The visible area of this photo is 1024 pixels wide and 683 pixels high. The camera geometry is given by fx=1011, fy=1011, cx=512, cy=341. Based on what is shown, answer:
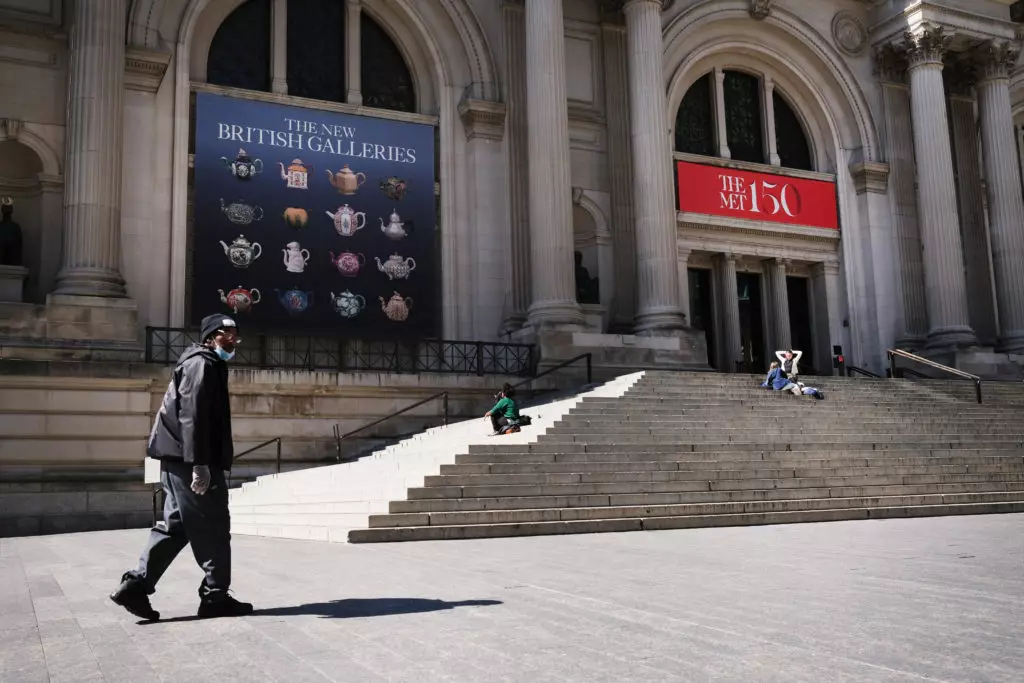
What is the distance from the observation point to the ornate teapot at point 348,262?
917 inches

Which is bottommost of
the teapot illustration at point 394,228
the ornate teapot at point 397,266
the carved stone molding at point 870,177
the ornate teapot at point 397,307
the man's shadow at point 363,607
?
the man's shadow at point 363,607

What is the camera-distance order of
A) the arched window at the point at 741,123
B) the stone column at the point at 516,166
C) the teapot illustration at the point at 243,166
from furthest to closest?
the arched window at the point at 741,123 → the stone column at the point at 516,166 → the teapot illustration at the point at 243,166

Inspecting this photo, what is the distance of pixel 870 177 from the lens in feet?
99.4

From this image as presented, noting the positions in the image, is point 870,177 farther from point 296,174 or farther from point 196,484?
point 196,484

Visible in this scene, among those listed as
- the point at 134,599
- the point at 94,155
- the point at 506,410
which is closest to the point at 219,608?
the point at 134,599

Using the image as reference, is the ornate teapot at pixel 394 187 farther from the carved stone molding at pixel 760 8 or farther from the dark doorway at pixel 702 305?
the carved stone molding at pixel 760 8

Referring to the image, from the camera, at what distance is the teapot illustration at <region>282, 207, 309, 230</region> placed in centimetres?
2281

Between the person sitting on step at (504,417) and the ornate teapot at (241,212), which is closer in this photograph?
the person sitting on step at (504,417)

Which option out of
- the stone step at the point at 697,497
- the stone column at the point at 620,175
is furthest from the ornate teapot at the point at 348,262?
the stone step at the point at 697,497

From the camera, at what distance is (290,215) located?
2283 centimetres

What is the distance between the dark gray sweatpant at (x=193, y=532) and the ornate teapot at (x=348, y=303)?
1721 centimetres

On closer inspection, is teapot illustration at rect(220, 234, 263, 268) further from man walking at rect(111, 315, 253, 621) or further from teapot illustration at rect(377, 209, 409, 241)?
man walking at rect(111, 315, 253, 621)

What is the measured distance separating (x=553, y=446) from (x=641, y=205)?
11.8 m

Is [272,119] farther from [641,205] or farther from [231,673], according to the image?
[231,673]
